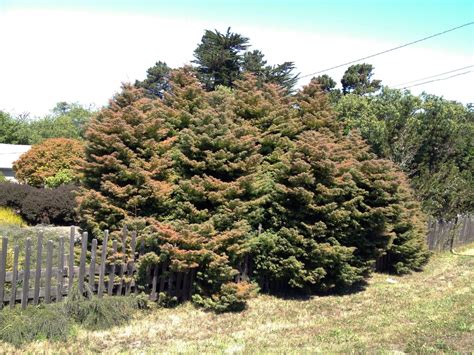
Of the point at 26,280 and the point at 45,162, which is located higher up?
the point at 45,162

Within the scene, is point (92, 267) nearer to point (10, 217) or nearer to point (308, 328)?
point (308, 328)

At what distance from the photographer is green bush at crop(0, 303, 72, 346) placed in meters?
5.97

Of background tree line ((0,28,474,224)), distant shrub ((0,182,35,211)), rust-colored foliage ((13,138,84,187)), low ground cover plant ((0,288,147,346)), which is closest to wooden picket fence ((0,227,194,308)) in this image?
low ground cover plant ((0,288,147,346))

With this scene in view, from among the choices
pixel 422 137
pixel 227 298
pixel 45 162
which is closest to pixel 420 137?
pixel 422 137

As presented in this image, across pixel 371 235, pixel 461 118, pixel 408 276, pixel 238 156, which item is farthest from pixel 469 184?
pixel 238 156

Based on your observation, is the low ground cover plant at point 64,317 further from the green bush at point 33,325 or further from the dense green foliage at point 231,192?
the dense green foliage at point 231,192

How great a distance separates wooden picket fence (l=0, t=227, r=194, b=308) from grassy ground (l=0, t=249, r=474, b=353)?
47 centimetres

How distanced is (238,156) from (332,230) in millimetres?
2456

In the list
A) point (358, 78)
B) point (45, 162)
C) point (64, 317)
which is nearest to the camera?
point (64, 317)

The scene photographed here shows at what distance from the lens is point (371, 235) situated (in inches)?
435

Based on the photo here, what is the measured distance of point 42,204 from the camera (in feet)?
54.3

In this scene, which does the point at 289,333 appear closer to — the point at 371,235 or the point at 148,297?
the point at 148,297

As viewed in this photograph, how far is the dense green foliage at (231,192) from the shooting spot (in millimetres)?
8320

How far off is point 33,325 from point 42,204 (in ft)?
36.6
